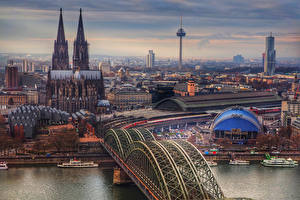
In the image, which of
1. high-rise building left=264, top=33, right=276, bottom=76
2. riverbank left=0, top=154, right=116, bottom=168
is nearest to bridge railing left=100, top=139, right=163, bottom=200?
riverbank left=0, top=154, right=116, bottom=168

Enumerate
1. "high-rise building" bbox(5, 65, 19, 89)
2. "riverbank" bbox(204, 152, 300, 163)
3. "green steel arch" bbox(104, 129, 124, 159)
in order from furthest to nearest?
"high-rise building" bbox(5, 65, 19, 89) < "riverbank" bbox(204, 152, 300, 163) < "green steel arch" bbox(104, 129, 124, 159)

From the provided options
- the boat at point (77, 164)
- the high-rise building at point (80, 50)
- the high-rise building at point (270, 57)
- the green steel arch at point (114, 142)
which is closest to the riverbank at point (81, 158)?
the boat at point (77, 164)

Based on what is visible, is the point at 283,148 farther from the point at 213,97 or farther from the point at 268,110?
the point at 213,97

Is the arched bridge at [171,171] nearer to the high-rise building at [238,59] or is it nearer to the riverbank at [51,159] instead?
the riverbank at [51,159]

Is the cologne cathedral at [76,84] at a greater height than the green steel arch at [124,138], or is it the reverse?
the cologne cathedral at [76,84]

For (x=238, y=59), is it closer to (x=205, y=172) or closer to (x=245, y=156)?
(x=245, y=156)

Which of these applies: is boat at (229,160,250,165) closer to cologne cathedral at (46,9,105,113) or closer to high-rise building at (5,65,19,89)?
cologne cathedral at (46,9,105,113)
